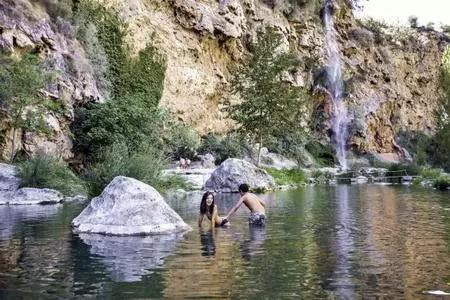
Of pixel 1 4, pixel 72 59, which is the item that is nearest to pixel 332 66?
pixel 72 59

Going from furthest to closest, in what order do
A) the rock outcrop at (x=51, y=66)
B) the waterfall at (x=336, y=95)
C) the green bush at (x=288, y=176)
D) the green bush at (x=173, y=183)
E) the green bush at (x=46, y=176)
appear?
the waterfall at (x=336, y=95)
the green bush at (x=288, y=176)
the rock outcrop at (x=51, y=66)
the green bush at (x=173, y=183)
the green bush at (x=46, y=176)

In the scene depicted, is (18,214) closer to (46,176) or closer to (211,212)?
(46,176)

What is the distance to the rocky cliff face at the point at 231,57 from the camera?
29469 millimetres

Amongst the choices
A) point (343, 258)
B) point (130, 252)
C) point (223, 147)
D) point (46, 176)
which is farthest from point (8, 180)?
point (223, 147)

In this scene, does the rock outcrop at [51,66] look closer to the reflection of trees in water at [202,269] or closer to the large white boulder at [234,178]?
the large white boulder at [234,178]

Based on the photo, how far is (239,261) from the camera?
8930 mm

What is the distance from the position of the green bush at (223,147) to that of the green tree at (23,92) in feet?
51.9

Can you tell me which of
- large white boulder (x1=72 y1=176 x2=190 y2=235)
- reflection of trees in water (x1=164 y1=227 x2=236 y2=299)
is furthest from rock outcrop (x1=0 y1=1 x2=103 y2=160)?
reflection of trees in water (x1=164 y1=227 x2=236 y2=299)

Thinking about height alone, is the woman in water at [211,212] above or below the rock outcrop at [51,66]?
below

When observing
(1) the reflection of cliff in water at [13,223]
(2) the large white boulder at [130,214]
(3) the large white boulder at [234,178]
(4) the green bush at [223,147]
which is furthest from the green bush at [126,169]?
(4) the green bush at [223,147]

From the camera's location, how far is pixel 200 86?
44.5m

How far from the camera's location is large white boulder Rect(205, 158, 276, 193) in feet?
91.8

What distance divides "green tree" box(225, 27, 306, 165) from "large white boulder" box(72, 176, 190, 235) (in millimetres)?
25519

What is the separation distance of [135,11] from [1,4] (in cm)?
1349
